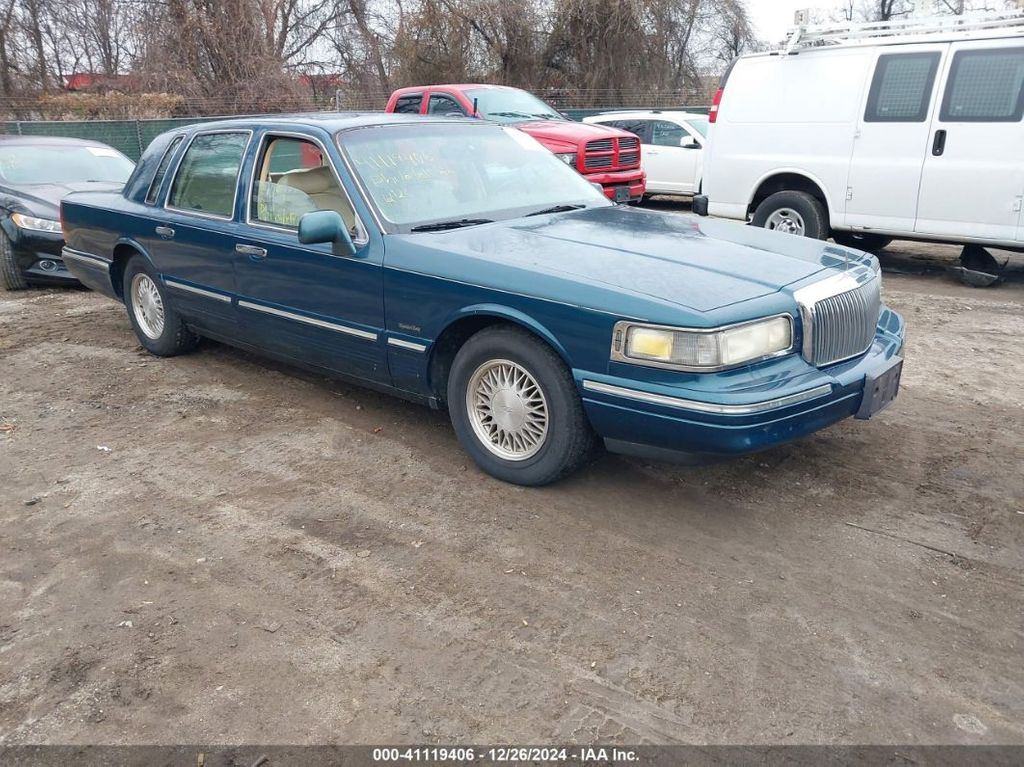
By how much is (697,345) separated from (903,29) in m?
6.35

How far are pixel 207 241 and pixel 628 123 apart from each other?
1125cm

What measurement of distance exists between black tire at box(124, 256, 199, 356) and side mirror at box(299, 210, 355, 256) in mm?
2193

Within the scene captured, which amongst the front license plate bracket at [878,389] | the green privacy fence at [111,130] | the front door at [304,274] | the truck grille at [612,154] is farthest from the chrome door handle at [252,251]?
the green privacy fence at [111,130]

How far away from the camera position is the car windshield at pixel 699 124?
14591mm

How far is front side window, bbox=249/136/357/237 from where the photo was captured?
466cm

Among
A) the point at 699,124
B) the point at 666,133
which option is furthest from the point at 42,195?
the point at 699,124

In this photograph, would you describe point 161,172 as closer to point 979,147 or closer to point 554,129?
point 554,129

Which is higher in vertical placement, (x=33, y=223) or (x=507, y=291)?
(x=507, y=291)

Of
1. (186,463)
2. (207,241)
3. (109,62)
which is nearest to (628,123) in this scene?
(207,241)


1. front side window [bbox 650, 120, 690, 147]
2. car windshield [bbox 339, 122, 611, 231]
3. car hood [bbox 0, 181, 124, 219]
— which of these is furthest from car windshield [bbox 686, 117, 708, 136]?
car windshield [bbox 339, 122, 611, 231]

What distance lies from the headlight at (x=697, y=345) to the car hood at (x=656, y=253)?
0.40 ft

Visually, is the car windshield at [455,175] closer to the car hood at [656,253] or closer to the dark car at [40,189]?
the car hood at [656,253]

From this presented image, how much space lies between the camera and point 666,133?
582 inches

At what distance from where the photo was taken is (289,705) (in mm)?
2711
